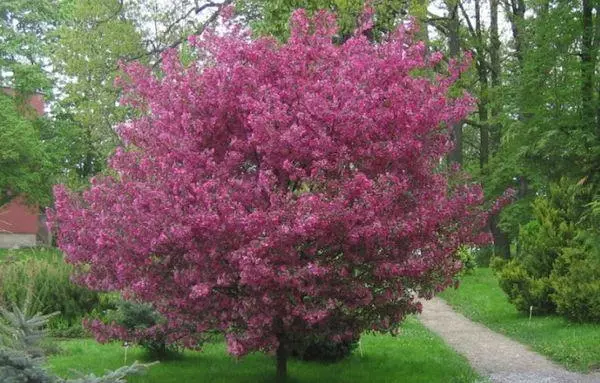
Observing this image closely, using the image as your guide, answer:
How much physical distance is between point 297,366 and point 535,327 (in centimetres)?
589

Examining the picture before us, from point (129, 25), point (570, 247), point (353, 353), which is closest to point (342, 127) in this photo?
point (353, 353)

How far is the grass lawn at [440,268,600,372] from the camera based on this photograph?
1145 cm

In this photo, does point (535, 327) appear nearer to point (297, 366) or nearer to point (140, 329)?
point (297, 366)

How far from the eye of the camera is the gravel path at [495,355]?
1021 cm

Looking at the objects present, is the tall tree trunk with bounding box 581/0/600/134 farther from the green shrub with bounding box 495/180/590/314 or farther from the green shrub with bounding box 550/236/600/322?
the green shrub with bounding box 550/236/600/322

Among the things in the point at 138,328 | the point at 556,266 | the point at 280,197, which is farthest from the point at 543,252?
the point at 280,197

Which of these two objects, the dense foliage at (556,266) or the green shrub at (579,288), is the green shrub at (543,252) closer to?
the dense foliage at (556,266)

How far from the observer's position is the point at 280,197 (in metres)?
7.36

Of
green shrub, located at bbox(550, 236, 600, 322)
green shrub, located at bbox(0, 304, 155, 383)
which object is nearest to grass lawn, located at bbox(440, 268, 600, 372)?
green shrub, located at bbox(550, 236, 600, 322)

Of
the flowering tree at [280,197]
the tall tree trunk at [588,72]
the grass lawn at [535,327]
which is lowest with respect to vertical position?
the grass lawn at [535,327]

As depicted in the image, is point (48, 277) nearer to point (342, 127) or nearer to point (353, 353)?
point (353, 353)

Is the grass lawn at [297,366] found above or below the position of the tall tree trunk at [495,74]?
below

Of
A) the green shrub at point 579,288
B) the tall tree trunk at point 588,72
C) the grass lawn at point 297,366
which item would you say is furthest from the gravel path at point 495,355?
the tall tree trunk at point 588,72

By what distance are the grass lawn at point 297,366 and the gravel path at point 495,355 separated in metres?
0.41
